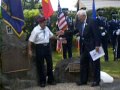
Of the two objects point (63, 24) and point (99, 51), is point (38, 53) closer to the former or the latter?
point (99, 51)

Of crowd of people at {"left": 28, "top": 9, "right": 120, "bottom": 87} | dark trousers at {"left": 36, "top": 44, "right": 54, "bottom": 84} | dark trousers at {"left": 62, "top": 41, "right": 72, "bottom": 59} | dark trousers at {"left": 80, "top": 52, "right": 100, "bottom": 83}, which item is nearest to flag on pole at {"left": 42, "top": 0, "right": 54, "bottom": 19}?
crowd of people at {"left": 28, "top": 9, "right": 120, "bottom": 87}

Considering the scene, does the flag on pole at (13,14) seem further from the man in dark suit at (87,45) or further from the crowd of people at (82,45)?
the man in dark suit at (87,45)

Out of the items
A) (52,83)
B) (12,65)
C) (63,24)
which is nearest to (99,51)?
(52,83)

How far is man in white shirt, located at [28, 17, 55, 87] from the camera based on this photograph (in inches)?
418

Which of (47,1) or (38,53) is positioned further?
(47,1)

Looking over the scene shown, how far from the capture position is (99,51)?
34.2 ft

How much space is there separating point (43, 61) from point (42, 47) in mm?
467

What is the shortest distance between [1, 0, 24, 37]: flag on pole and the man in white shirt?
448mm

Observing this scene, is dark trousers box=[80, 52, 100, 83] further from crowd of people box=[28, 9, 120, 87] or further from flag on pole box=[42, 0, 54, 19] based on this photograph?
flag on pole box=[42, 0, 54, 19]

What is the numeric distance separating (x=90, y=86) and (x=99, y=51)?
3.19 feet

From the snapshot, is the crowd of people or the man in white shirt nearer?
the crowd of people

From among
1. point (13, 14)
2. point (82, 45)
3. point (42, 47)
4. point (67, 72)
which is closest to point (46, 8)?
point (13, 14)

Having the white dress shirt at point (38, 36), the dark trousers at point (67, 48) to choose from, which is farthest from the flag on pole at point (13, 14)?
the dark trousers at point (67, 48)

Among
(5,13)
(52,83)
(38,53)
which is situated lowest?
(52,83)
